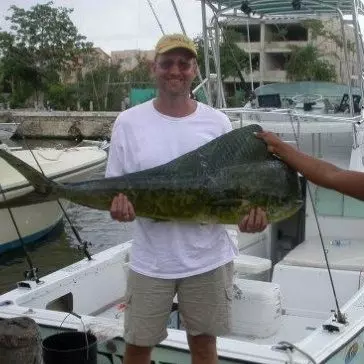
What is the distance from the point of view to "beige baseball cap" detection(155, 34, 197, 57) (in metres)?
3.00

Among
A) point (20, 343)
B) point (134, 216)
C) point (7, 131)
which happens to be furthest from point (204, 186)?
point (7, 131)

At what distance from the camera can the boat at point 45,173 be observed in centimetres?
999

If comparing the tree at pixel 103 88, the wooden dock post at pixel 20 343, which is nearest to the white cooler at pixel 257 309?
the wooden dock post at pixel 20 343

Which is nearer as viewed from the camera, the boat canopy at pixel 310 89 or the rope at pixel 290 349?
the rope at pixel 290 349

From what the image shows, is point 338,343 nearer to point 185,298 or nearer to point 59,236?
point 185,298

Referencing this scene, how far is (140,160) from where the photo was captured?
9.78ft

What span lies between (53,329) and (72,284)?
0.96 metres

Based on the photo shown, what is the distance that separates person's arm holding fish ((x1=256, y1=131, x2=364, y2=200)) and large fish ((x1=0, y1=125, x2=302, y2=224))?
48 millimetres

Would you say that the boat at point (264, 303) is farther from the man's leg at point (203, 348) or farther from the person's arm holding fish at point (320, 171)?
the person's arm holding fish at point (320, 171)

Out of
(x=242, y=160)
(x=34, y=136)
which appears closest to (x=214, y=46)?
(x=242, y=160)

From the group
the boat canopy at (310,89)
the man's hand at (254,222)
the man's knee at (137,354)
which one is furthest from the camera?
the boat canopy at (310,89)

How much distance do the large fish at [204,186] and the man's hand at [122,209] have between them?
0.06m

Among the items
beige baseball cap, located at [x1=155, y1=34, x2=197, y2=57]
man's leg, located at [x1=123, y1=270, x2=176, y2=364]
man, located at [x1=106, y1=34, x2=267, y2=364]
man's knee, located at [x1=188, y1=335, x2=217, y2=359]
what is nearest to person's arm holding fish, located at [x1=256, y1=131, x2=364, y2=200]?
man, located at [x1=106, y1=34, x2=267, y2=364]

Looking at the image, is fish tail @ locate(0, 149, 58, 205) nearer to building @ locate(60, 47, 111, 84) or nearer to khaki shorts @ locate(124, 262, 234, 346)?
khaki shorts @ locate(124, 262, 234, 346)
